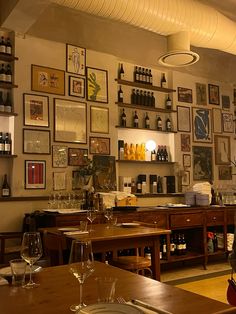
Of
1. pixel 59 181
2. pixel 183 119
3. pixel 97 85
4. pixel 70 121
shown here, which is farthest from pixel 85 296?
pixel 183 119

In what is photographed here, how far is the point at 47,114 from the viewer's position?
514cm

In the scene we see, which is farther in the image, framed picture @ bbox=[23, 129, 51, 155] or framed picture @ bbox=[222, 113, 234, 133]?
framed picture @ bbox=[222, 113, 234, 133]

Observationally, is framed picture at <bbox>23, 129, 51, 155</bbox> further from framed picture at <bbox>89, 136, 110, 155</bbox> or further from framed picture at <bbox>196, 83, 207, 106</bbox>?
framed picture at <bbox>196, 83, 207, 106</bbox>

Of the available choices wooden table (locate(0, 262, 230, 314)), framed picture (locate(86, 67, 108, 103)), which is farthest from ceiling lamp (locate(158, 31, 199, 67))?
wooden table (locate(0, 262, 230, 314))

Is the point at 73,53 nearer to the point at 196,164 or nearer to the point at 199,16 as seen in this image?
the point at 199,16

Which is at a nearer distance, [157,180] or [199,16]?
[199,16]

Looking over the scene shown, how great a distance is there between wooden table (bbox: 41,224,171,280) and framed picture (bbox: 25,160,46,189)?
170 cm

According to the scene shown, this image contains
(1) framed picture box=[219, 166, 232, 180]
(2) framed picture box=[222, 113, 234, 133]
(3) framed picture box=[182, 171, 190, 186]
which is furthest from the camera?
(2) framed picture box=[222, 113, 234, 133]

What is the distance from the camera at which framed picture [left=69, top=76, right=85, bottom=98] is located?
537 cm

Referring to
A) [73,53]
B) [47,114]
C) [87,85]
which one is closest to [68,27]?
[73,53]

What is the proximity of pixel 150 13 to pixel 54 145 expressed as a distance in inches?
87.5

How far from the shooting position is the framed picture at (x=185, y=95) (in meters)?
6.62

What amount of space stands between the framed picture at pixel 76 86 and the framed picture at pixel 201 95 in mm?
2457

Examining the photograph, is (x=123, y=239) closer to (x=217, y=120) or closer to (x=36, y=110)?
(x=36, y=110)
